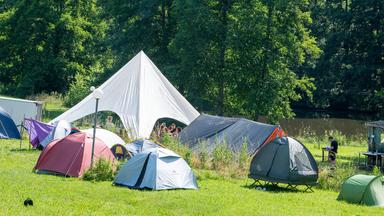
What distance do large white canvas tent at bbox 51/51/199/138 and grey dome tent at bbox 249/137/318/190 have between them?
21.3ft

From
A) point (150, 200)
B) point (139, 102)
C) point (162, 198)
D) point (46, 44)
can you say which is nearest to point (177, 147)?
point (139, 102)

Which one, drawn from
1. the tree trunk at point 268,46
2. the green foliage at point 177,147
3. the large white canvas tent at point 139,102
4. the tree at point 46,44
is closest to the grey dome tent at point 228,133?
the green foliage at point 177,147

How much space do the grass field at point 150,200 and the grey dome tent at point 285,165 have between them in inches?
13.3

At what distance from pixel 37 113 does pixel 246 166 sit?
34.4 ft

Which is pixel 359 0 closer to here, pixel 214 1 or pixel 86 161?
pixel 214 1

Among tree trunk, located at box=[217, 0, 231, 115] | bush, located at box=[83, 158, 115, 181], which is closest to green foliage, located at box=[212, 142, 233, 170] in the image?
bush, located at box=[83, 158, 115, 181]

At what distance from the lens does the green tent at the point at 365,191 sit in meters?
13.7

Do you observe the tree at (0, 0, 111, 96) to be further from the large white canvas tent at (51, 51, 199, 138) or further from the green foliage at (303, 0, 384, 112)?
the large white canvas tent at (51, 51, 199, 138)

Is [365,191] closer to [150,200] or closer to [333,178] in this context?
[333,178]

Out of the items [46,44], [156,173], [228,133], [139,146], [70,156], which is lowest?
[156,173]

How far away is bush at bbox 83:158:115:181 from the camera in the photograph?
14.9 metres

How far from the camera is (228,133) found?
801 inches

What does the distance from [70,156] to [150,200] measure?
3824mm

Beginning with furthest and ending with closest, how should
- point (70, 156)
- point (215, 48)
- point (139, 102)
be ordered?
point (215, 48)
point (139, 102)
point (70, 156)
